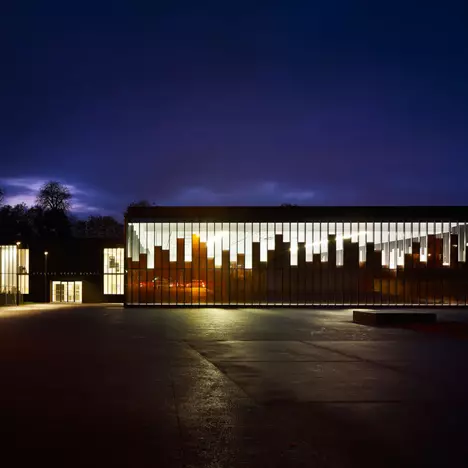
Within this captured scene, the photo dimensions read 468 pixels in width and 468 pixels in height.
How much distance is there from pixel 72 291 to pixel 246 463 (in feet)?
173

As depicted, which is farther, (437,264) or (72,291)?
(72,291)

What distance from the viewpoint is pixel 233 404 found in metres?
9.61

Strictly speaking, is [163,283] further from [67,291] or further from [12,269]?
[12,269]

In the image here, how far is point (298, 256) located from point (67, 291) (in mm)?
24927

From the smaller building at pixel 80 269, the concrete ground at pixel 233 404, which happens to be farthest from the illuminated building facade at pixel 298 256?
the concrete ground at pixel 233 404

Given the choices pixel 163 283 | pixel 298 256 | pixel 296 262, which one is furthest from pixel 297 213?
pixel 163 283

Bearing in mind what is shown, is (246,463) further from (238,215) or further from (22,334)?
(238,215)

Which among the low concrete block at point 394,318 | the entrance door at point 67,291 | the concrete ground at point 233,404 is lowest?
the entrance door at point 67,291

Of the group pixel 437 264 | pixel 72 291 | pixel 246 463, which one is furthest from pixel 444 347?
pixel 72 291

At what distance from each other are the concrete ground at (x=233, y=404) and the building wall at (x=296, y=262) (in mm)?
22983

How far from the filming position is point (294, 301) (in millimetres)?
42562

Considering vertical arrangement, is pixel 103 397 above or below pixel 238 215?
below

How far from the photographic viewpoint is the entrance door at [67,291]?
187 feet

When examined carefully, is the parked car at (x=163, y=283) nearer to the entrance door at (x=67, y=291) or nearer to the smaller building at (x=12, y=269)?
the entrance door at (x=67, y=291)
